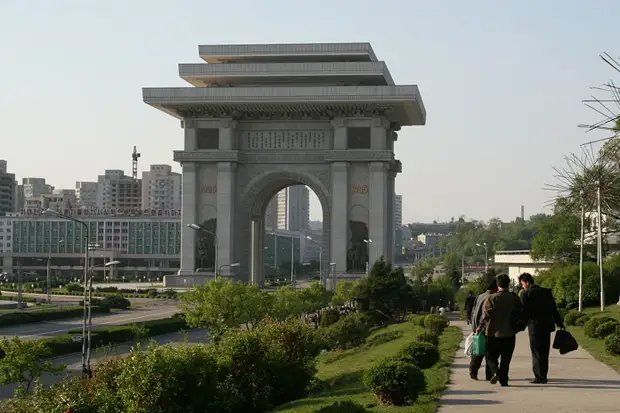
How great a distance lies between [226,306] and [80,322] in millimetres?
20973

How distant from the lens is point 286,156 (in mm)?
67688

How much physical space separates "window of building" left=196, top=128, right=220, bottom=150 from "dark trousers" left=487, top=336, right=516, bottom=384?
5343 cm

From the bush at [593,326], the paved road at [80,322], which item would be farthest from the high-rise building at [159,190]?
the bush at [593,326]

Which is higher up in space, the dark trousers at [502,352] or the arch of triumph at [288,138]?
the arch of triumph at [288,138]

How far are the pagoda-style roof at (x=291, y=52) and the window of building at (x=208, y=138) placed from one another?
5317mm

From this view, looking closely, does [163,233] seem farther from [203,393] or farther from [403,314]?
Result: [203,393]

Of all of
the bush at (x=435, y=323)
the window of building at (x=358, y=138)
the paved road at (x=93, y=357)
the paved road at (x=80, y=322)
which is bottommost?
the paved road at (x=93, y=357)

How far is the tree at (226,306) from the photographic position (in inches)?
1412

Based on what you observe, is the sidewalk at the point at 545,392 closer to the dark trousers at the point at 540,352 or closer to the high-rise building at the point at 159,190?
the dark trousers at the point at 540,352

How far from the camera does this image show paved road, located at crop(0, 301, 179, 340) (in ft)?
155

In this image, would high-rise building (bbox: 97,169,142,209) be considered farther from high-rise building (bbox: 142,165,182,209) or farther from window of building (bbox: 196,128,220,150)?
window of building (bbox: 196,128,220,150)

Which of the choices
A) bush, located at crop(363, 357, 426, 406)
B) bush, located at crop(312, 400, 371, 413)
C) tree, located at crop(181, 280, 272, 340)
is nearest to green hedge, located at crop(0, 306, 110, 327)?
tree, located at crop(181, 280, 272, 340)

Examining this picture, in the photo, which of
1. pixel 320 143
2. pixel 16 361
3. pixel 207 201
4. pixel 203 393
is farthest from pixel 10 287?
pixel 203 393

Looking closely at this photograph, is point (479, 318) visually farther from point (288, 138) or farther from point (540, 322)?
point (288, 138)
